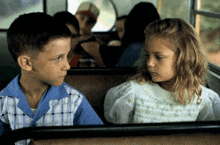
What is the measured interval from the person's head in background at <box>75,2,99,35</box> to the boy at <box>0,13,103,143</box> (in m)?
1.90

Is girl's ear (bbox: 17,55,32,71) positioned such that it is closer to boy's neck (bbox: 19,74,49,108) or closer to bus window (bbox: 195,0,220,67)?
boy's neck (bbox: 19,74,49,108)

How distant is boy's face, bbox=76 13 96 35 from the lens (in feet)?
9.32

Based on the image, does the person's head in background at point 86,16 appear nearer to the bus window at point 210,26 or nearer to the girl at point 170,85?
the bus window at point 210,26

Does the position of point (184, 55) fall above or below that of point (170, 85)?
above

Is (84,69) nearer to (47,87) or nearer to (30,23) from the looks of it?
(47,87)

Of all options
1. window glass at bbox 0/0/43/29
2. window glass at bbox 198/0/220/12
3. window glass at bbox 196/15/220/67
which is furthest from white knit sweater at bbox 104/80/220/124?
window glass at bbox 0/0/43/29

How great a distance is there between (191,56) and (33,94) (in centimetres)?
72

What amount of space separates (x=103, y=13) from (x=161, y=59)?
2485 millimetres

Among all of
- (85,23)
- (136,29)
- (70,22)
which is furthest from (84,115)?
(85,23)

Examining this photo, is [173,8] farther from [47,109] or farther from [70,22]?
[47,109]

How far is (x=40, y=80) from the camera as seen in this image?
0.94 meters

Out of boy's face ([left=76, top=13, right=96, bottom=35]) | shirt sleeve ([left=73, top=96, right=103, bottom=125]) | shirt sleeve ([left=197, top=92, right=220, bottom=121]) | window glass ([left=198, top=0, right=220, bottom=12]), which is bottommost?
shirt sleeve ([left=197, top=92, right=220, bottom=121])

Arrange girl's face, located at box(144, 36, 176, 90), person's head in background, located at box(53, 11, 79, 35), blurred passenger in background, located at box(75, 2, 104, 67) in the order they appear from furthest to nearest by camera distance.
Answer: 1. blurred passenger in background, located at box(75, 2, 104, 67)
2. person's head in background, located at box(53, 11, 79, 35)
3. girl's face, located at box(144, 36, 176, 90)

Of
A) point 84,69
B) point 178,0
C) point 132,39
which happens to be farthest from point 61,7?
point 84,69
